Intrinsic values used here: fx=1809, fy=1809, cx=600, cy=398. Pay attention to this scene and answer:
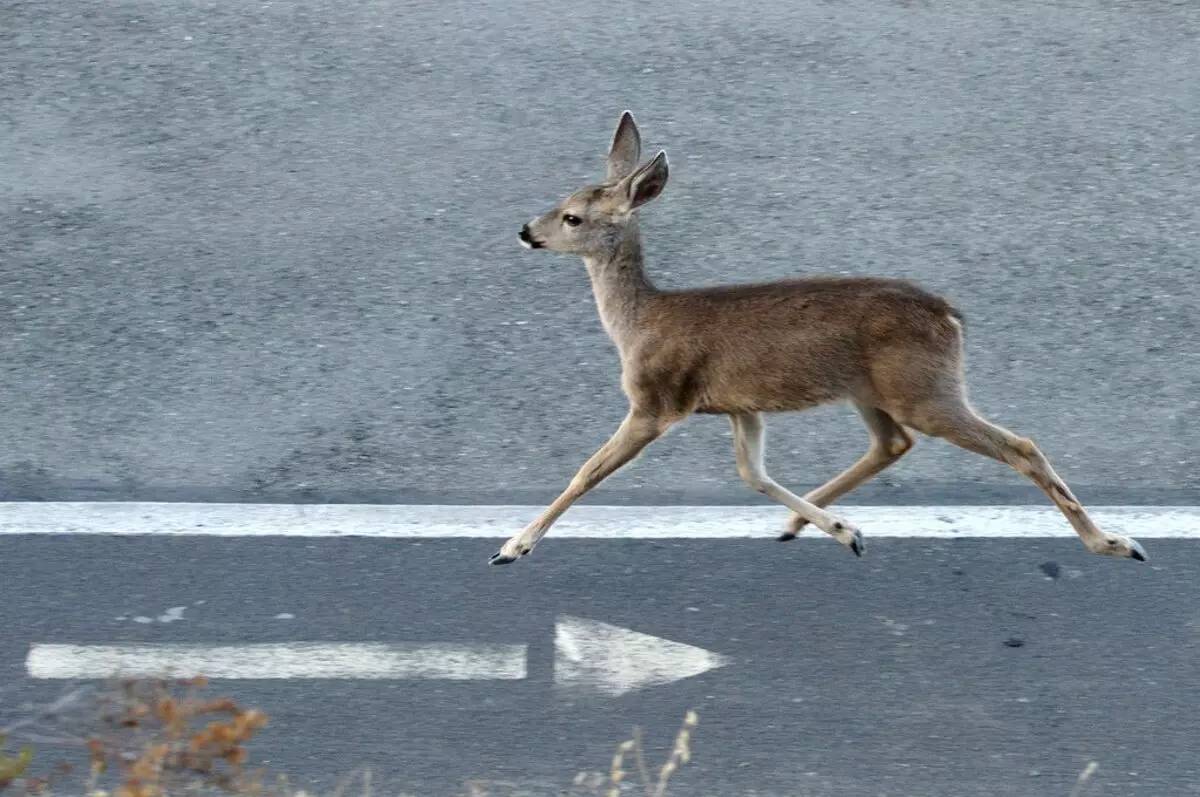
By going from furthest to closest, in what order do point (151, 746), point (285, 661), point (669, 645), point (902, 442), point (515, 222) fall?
point (515, 222) → point (902, 442) → point (669, 645) → point (285, 661) → point (151, 746)

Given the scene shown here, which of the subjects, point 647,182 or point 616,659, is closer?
point 616,659

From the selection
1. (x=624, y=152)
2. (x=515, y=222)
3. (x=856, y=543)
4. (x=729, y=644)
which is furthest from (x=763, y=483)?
(x=515, y=222)

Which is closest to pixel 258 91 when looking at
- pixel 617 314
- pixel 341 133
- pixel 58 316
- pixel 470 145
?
pixel 341 133

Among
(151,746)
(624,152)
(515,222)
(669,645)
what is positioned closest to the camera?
(151,746)

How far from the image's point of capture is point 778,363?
5.51 metres

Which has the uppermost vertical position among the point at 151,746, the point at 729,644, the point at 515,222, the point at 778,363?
the point at 515,222

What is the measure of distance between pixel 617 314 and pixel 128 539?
5.57 feet

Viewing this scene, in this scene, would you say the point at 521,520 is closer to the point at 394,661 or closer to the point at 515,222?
the point at 394,661

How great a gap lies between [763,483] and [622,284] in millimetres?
790

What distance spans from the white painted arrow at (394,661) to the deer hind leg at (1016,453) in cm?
104

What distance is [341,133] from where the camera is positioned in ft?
27.3

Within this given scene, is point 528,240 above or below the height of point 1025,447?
above

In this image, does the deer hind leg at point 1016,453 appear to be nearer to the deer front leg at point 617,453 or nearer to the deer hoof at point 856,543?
the deer hoof at point 856,543

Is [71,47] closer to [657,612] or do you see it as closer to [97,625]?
[97,625]
